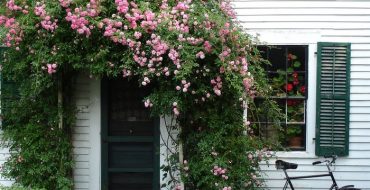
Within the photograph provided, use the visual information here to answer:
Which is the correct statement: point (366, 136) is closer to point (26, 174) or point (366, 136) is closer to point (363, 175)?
point (363, 175)

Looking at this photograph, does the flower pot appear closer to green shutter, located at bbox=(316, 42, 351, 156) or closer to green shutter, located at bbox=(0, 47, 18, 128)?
green shutter, located at bbox=(316, 42, 351, 156)

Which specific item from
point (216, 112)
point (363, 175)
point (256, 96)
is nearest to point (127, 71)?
point (216, 112)

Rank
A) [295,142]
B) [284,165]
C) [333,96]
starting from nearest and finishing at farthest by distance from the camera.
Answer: [284,165], [333,96], [295,142]

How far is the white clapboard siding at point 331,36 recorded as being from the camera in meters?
7.37

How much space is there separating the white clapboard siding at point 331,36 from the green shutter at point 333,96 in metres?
0.09

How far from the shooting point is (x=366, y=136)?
7.39 m

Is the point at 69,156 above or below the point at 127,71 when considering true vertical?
below

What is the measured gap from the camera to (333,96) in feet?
24.1

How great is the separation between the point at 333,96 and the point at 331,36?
785mm

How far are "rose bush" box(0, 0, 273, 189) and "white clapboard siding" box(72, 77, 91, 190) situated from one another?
0.41 meters

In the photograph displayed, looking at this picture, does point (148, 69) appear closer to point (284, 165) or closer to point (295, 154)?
point (284, 165)

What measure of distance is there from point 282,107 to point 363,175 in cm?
137

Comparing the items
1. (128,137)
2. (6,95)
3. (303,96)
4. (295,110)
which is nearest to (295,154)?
(295,110)

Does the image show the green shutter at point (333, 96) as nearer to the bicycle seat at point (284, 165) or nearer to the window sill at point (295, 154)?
the window sill at point (295, 154)
